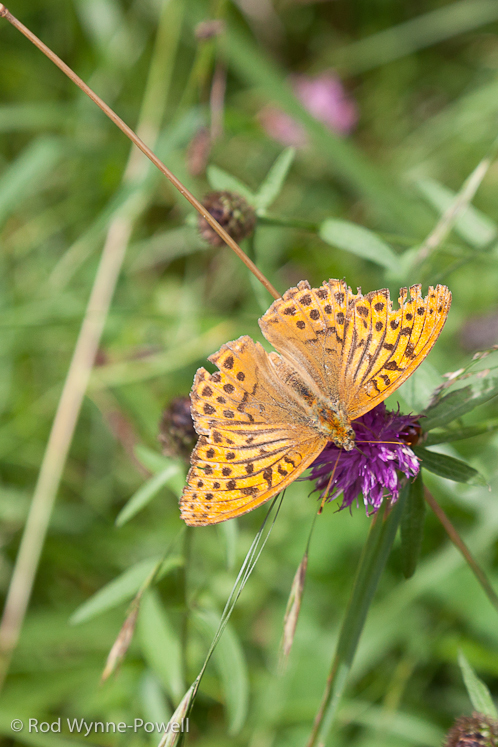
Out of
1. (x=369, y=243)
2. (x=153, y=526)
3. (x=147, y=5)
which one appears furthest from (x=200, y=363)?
(x=147, y=5)

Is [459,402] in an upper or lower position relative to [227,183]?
lower

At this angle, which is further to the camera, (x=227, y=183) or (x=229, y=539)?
(x=227, y=183)

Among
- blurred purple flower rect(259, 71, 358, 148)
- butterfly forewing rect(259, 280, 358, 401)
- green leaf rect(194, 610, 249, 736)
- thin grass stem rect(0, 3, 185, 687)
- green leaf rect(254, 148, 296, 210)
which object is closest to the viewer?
butterfly forewing rect(259, 280, 358, 401)

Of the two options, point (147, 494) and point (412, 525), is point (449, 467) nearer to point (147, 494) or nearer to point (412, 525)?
point (412, 525)

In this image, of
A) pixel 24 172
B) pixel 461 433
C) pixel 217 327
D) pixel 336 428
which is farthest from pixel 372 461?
pixel 24 172

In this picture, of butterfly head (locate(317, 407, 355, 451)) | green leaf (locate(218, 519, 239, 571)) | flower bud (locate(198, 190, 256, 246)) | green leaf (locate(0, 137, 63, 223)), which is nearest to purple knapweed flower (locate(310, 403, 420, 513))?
butterfly head (locate(317, 407, 355, 451))

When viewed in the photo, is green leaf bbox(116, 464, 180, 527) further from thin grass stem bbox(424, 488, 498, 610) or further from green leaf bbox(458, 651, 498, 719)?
green leaf bbox(458, 651, 498, 719)

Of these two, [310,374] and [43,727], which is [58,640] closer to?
[43,727]
